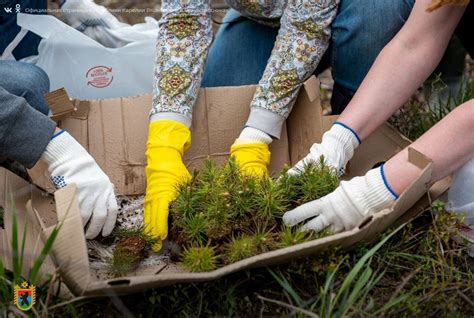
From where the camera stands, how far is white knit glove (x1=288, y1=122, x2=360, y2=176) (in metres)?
1.57

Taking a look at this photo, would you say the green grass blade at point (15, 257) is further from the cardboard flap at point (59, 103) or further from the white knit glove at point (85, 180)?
the cardboard flap at point (59, 103)

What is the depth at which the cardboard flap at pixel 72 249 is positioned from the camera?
3.74ft

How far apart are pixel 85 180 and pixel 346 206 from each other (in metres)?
0.65

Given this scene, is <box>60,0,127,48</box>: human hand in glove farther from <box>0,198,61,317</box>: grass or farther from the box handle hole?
the box handle hole

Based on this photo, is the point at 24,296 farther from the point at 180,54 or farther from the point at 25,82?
the point at 180,54

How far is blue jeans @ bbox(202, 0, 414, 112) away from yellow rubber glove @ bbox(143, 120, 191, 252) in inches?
17.3

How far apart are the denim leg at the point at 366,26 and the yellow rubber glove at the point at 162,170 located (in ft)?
1.78

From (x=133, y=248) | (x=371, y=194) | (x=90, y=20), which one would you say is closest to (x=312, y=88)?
(x=371, y=194)

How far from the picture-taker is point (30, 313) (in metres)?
1.24

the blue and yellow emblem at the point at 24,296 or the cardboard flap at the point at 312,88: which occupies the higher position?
the cardboard flap at the point at 312,88

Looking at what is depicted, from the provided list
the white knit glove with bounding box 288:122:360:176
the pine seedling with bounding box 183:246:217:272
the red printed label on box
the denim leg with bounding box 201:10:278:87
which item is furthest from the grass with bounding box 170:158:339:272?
the red printed label on box

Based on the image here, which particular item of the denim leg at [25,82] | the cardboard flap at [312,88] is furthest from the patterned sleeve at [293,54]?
the denim leg at [25,82]

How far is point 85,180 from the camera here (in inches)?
59.7

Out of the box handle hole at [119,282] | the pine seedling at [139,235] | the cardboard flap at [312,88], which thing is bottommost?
the pine seedling at [139,235]
